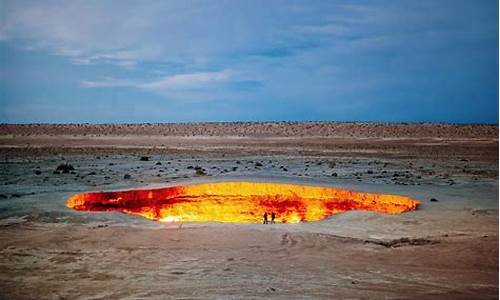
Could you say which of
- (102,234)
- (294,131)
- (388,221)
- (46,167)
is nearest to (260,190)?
(388,221)

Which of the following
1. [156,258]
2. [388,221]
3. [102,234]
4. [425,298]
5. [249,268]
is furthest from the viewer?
[388,221]

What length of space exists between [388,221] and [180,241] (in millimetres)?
4130

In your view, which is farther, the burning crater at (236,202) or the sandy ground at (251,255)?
the burning crater at (236,202)

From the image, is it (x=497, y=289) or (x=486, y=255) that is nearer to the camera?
(x=497, y=289)

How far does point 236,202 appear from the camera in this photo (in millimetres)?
14547

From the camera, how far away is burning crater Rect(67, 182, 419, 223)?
513 inches

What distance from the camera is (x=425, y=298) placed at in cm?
539

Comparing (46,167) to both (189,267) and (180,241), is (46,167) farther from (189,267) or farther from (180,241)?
(189,267)

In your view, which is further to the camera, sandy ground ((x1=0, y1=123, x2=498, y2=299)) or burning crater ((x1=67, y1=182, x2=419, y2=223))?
burning crater ((x1=67, y1=182, x2=419, y2=223))

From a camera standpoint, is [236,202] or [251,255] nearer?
[251,255]

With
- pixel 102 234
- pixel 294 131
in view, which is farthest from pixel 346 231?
pixel 294 131

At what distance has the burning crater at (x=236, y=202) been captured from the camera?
13.0 metres

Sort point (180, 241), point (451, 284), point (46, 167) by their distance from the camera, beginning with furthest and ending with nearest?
1. point (46, 167)
2. point (180, 241)
3. point (451, 284)

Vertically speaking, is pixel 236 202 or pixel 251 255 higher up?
pixel 251 255
